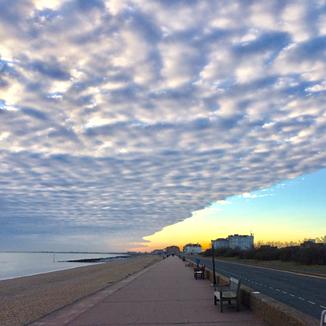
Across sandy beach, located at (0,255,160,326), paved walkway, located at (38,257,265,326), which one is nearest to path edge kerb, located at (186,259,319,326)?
paved walkway, located at (38,257,265,326)

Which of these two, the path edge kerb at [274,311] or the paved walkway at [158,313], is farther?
the paved walkway at [158,313]

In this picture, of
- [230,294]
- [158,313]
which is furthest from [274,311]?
[158,313]

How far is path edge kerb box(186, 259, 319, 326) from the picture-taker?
7957 mm

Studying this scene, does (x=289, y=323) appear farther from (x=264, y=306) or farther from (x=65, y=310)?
(x=65, y=310)

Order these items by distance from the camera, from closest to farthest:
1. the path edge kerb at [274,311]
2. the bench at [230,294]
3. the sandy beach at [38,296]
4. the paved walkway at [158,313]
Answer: the path edge kerb at [274,311], the paved walkway at [158,313], the bench at [230,294], the sandy beach at [38,296]

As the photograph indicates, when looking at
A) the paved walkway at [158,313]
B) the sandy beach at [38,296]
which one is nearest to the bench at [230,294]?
the paved walkway at [158,313]

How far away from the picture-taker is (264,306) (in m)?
10.8

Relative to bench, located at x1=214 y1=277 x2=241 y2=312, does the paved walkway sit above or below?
below

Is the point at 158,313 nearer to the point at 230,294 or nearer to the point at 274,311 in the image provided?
the point at 230,294

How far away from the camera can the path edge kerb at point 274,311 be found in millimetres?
7957

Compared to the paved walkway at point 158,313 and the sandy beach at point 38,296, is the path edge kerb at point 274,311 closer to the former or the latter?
the paved walkway at point 158,313

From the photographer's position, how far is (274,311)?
9703 mm

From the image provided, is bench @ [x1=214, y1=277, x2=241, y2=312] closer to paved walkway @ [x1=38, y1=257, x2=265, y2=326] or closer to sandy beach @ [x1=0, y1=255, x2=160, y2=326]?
paved walkway @ [x1=38, y1=257, x2=265, y2=326]

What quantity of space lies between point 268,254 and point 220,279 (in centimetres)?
6355
